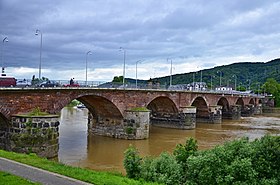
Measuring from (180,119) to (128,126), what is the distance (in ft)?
52.6

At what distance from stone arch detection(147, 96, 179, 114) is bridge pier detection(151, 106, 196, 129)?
569 mm

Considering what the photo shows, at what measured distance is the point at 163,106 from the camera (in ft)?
192

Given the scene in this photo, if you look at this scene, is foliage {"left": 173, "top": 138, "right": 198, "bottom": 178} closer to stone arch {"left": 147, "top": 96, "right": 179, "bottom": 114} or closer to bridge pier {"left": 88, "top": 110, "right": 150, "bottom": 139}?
bridge pier {"left": 88, "top": 110, "right": 150, "bottom": 139}

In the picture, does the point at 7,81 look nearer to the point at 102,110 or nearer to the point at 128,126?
the point at 102,110

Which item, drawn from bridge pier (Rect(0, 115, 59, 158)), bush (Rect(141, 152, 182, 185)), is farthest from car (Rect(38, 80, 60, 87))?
bush (Rect(141, 152, 182, 185))

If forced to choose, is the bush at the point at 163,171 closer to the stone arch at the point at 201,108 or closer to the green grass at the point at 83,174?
the green grass at the point at 83,174

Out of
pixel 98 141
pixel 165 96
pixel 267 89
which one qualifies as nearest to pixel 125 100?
pixel 98 141

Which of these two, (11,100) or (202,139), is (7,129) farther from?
(202,139)

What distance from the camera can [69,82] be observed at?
38625mm

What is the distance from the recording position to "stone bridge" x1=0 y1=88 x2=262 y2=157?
2923cm

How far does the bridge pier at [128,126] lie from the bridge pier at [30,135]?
1429cm

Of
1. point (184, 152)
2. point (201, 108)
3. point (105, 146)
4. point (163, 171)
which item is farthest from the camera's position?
point (201, 108)

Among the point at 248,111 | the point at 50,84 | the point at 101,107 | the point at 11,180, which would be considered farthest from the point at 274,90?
the point at 11,180

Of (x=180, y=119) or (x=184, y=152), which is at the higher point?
(x=184, y=152)
